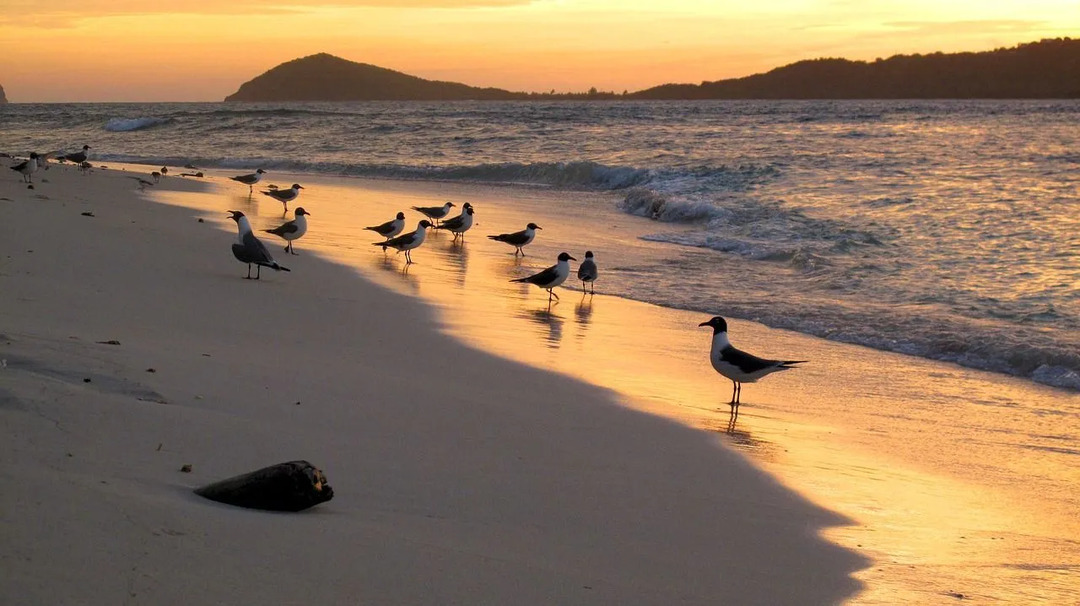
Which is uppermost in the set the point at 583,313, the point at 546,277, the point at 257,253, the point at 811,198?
the point at 811,198

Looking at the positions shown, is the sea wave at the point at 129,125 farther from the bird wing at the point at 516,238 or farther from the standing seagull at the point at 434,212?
the bird wing at the point at 516,238

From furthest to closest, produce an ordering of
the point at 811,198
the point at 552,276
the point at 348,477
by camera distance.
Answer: the point at 811,198 < the point at 552,276 < the point at 348,477

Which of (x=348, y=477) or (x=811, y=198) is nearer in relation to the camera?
(x=348, y=477)

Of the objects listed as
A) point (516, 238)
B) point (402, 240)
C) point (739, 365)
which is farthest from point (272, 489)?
point (516, 238)

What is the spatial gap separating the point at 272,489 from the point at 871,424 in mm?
4365

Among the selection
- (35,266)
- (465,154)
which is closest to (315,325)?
(35,266)

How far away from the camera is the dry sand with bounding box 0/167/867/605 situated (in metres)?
2.92

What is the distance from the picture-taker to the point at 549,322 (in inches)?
385

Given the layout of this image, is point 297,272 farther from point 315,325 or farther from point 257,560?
point 257,560

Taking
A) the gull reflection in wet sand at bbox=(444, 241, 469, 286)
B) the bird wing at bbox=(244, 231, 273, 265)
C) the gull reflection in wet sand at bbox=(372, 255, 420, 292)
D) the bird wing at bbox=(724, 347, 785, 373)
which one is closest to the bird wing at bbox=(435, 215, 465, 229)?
the gull reflection in wet sand at bbox=(444, 241, 469, 286)

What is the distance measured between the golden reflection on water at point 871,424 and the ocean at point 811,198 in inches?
39.0

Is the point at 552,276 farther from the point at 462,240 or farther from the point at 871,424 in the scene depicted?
the point at 462,240

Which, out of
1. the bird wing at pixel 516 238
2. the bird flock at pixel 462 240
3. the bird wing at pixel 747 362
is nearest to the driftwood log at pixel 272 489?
the bird flock at pixel 462 240

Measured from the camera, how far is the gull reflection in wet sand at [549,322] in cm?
883
